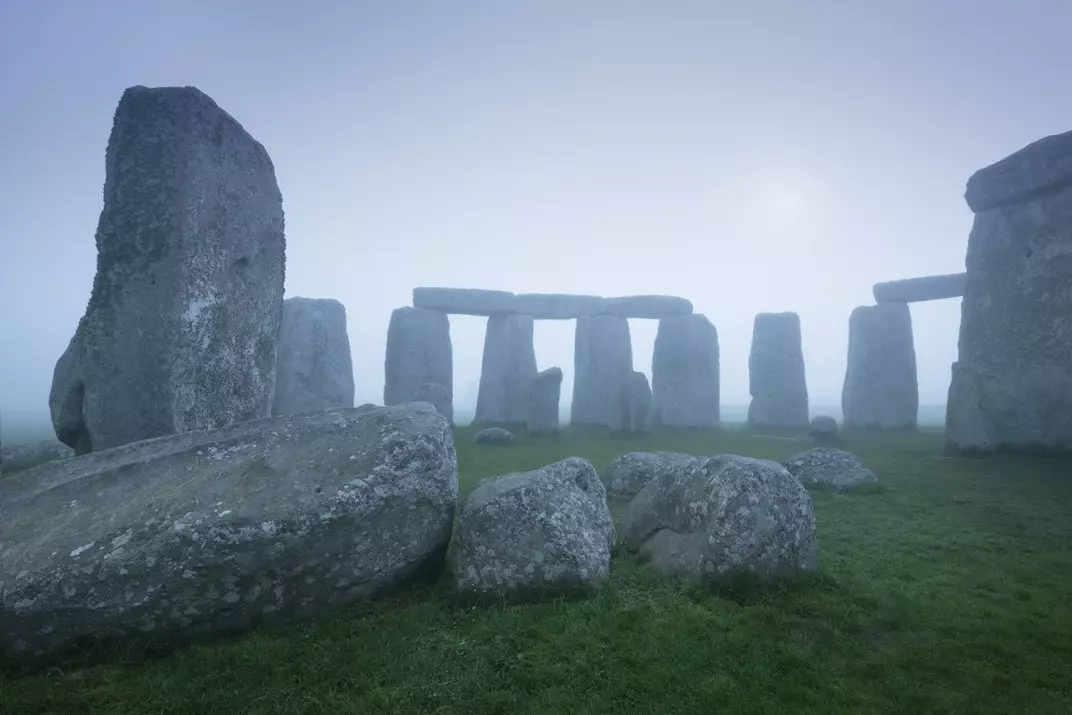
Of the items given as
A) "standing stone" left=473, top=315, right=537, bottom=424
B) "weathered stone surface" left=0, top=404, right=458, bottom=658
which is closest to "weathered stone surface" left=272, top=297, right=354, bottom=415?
"standing stone" left=473, top=315, right=537, bottom=424

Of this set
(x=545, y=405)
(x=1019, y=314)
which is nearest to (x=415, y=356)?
(x=545, y=405)

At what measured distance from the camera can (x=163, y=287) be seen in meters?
5.55

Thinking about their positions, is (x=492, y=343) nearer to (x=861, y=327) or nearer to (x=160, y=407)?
(x=861, y=327)

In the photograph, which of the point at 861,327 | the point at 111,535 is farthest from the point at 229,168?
the point at 861,327

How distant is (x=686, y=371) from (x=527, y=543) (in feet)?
66.3

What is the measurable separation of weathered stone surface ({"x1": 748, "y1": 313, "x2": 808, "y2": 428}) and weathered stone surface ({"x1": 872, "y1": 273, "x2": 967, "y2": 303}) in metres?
3.11

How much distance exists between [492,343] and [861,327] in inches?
550

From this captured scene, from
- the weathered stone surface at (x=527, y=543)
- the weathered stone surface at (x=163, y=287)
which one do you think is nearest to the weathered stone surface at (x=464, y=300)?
the weathered stone surface at (x=163, y=287)

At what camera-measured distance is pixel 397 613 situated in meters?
3.78

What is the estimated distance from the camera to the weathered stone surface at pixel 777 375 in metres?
22.2

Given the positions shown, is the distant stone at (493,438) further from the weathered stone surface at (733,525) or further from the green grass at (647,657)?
the green grass at (647,657)

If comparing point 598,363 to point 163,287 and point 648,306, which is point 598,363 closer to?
point 648,306

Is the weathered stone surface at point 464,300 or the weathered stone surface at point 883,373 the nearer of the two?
the weathered stone surface at point 883,373

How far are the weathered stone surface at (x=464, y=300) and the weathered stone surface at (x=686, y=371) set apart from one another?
6.34 m
